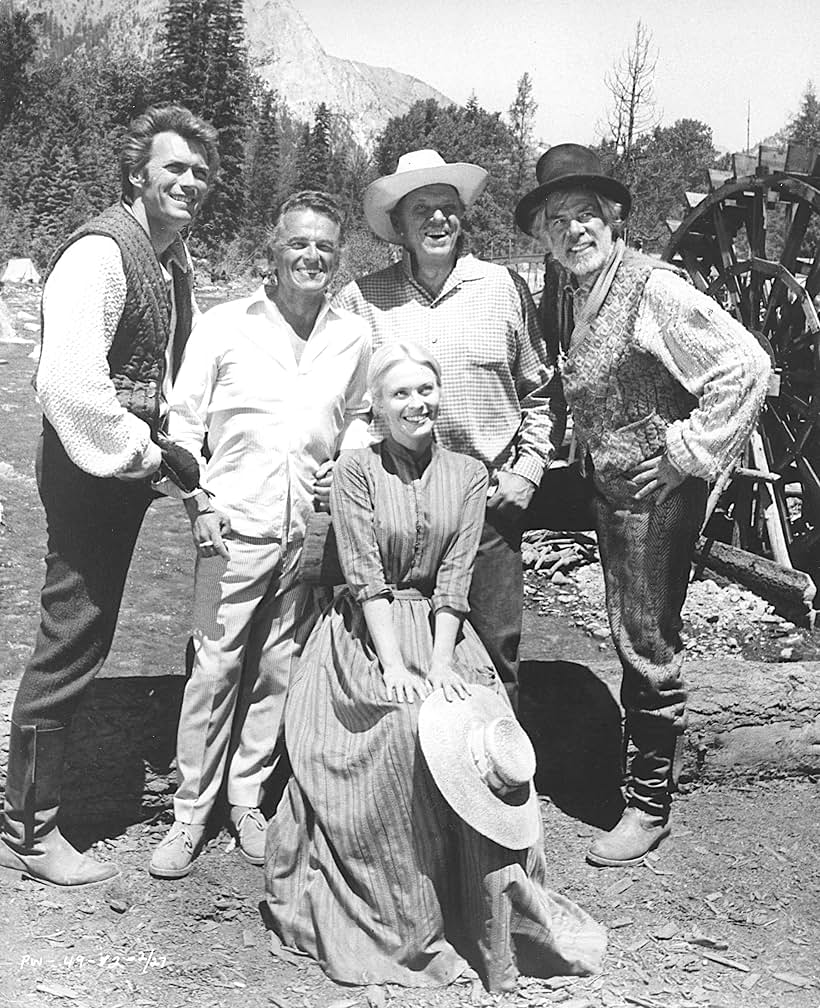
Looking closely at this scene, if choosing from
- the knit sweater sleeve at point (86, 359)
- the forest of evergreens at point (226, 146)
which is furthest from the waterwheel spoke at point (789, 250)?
the forest of evergreens at point (226, 146)

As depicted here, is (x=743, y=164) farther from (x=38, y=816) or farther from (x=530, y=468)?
(x=38, y=816)

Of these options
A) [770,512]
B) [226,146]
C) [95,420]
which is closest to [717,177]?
[770,512]

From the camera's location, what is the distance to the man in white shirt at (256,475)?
3133mm

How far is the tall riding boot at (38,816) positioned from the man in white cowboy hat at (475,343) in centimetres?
132

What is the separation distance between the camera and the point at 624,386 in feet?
10.7

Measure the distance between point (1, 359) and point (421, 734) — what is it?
37.4 feet

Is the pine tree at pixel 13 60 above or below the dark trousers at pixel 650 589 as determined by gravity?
above

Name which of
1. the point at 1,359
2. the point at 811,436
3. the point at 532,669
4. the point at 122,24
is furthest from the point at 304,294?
the point at 122,24

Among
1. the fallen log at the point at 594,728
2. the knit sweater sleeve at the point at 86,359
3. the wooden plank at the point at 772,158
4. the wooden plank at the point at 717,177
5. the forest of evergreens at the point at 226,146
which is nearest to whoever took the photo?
the knit sweater sleeve at the point at 86,359

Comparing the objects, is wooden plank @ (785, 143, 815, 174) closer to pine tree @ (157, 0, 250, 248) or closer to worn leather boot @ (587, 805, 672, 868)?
worn leather boot @ (587, 805, 672, 868)

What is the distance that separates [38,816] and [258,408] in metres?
1.35

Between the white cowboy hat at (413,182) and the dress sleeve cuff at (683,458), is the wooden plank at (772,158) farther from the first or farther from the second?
the dress sleeve cuff at (683,458)

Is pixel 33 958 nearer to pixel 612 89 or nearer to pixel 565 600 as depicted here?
pixel 565 600

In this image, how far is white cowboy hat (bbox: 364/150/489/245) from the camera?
Result: 10.9 feet
